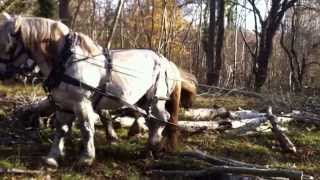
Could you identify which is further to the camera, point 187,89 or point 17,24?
point 187,89

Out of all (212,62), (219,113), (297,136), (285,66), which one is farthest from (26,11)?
(285,66)

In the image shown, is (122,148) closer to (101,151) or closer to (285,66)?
(101,151)

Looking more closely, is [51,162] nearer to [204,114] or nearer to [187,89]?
[187,89]

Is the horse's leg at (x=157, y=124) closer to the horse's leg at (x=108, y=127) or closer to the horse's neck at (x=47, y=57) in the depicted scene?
the horse's leg at (x=108, y=127)

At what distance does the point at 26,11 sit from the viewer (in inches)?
1000

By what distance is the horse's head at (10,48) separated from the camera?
7.26m

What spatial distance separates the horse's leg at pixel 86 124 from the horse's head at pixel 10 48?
915mm

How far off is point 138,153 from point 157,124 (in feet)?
1.70

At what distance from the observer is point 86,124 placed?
7684 millimetres

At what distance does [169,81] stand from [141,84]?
670 mm

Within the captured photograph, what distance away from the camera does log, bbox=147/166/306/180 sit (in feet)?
22.0

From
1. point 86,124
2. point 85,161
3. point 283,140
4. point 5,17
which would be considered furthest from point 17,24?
point 283,140

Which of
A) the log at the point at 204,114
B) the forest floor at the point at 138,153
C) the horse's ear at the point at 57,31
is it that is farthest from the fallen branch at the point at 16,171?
the log at the point at 204,114

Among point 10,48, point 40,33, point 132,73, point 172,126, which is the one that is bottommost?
point 172,126
